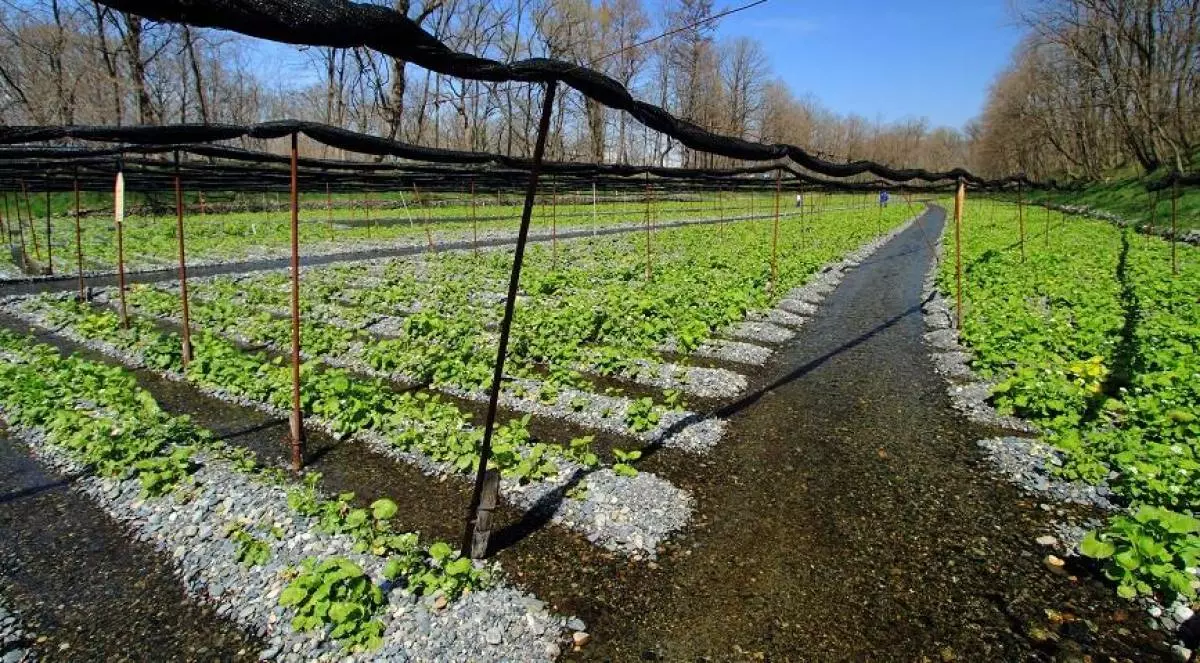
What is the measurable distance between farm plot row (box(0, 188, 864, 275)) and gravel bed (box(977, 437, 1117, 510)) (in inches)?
450

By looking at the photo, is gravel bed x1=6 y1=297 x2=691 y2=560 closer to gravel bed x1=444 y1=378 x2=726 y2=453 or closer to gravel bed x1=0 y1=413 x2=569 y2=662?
gravel bed x1=444 y1=378 x2=726 y2=453

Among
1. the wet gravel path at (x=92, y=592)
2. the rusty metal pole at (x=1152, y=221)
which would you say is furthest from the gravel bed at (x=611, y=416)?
the rusty metal pole at (x=1152, y=221)

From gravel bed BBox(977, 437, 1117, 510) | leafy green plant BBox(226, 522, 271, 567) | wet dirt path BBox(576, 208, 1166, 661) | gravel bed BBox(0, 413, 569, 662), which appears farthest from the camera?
gravel bed BBox(977, 437, 1117, 510)

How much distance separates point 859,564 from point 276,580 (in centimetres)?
363

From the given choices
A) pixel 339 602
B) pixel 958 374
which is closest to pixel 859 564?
pixel 339 602

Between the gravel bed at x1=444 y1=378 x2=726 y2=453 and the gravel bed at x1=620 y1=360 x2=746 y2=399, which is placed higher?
the gravel bed at x1=620 y1=360 x2=746 y2=399

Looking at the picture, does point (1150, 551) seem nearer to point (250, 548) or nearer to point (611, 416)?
point (611, 416)

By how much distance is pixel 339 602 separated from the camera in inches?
128

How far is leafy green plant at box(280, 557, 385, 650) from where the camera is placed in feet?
10.4

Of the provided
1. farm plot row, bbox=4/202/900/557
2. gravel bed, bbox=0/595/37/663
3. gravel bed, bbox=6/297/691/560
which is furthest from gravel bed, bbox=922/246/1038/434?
gravel bed, bbox=0/595/37/663

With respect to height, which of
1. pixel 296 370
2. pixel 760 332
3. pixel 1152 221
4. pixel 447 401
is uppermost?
pixel 1152 221

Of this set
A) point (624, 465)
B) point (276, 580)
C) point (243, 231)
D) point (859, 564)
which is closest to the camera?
point (276, 580)

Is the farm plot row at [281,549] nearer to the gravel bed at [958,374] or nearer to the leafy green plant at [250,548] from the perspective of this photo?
the leafy green plant at [250,548]

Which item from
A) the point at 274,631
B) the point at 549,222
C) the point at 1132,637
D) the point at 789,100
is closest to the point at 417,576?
the point at 274,631
